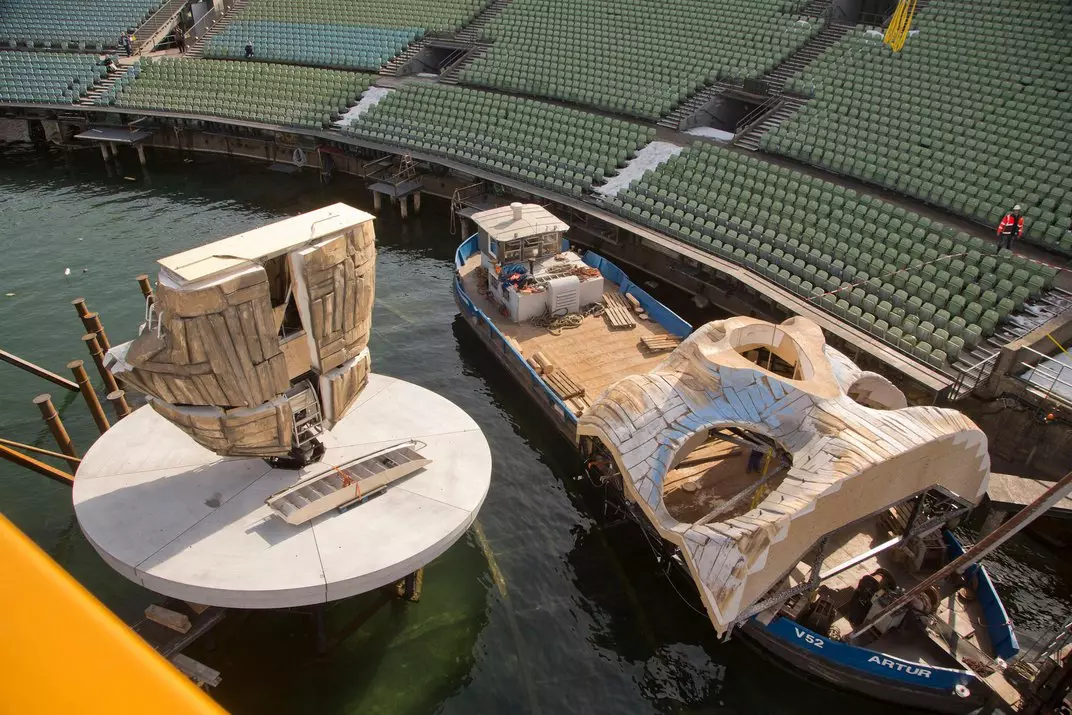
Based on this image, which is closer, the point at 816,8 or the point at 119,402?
the point at 119,402

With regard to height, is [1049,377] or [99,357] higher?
[1049,377]

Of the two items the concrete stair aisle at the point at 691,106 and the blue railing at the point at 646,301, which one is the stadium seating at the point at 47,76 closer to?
the concrete stair aisle at the point at 691,106

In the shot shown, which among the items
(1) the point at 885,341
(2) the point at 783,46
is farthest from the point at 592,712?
(2) the point at 783,46

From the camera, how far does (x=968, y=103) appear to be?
3619cm

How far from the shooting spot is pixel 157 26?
5972 centimetres

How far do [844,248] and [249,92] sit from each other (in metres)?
39.2

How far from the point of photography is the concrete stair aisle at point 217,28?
190 feet

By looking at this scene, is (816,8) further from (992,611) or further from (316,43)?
(992,611)

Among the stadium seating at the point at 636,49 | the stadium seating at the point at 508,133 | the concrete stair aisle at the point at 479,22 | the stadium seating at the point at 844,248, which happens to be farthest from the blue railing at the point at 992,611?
the concrete stair aisle at the point at 479,22

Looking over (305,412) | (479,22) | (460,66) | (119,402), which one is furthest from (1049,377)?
(479,22)

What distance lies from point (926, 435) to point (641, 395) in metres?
6.91

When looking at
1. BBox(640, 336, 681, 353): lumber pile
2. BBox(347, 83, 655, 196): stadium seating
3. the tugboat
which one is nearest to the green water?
the tugboat

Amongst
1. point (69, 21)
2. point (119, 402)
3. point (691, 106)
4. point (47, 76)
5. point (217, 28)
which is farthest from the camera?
point (217, 28)

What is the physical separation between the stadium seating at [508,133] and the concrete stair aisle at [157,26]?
906 inches
